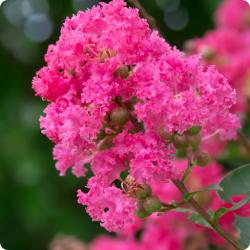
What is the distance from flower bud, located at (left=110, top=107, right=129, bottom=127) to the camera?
2.83 feet

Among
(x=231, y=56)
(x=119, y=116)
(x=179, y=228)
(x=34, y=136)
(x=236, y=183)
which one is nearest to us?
(x=119, y=116)

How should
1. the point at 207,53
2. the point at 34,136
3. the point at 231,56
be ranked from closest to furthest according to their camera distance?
1. the point at 207,53
2. the point at 231,56
3. the point at 34,136

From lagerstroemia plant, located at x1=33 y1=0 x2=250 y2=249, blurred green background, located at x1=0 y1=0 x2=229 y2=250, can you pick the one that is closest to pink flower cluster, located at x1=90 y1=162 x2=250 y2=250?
lagerstroemia plant, located at x1=33 y1=0 x2=250 y2=249

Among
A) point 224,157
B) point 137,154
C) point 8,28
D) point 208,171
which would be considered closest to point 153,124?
point 137,154

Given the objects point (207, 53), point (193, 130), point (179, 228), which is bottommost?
point (179, 228)

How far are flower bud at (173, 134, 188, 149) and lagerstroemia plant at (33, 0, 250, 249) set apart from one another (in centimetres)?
3

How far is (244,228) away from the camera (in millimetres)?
956

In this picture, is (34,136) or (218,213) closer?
(218,213)

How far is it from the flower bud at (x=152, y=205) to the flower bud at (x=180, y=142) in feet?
0.31

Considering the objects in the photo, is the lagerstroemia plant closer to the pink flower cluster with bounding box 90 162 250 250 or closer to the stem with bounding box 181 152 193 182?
the stem with bounding box 181 152 193 182

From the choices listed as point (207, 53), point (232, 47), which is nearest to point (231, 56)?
point (232, 47)

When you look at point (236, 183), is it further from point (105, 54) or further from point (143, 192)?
point (105, 54)

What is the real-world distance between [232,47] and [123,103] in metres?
1.08

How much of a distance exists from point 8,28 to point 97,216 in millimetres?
2062
